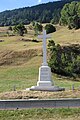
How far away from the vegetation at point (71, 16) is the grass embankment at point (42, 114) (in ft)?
273

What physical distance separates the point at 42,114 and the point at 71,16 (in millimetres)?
88309

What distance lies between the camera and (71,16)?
10281cm

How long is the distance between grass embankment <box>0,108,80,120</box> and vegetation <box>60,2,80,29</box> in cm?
8314

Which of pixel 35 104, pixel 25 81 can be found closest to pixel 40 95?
pixel 35 104

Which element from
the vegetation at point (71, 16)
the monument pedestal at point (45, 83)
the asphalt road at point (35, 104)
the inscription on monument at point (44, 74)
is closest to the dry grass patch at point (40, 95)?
the monument pedestal at point (45, 83)

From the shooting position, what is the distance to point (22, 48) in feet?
213

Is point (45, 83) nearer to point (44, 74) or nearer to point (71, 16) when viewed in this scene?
point (44, 74)

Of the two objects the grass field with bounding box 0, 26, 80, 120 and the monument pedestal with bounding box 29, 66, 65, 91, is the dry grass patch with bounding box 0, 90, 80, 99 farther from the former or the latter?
the monument pedestal with bounding box 29, 66, 65, 91

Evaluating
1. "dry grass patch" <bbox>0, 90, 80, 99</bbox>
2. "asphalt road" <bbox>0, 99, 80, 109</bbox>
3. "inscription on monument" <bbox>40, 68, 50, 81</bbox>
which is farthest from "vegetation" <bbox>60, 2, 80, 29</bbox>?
"asphalt road" <bbox>0, 99, 80, 109</bbox>

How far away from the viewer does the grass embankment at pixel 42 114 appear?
15.6 m

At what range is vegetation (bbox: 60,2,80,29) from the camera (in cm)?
9962

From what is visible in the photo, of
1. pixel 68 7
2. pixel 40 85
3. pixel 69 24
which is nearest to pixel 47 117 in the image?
pixel 40 85

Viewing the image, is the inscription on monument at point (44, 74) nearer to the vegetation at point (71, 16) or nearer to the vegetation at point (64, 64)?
the vegetation at point (64, 64)

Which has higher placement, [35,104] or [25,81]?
[25,81]
